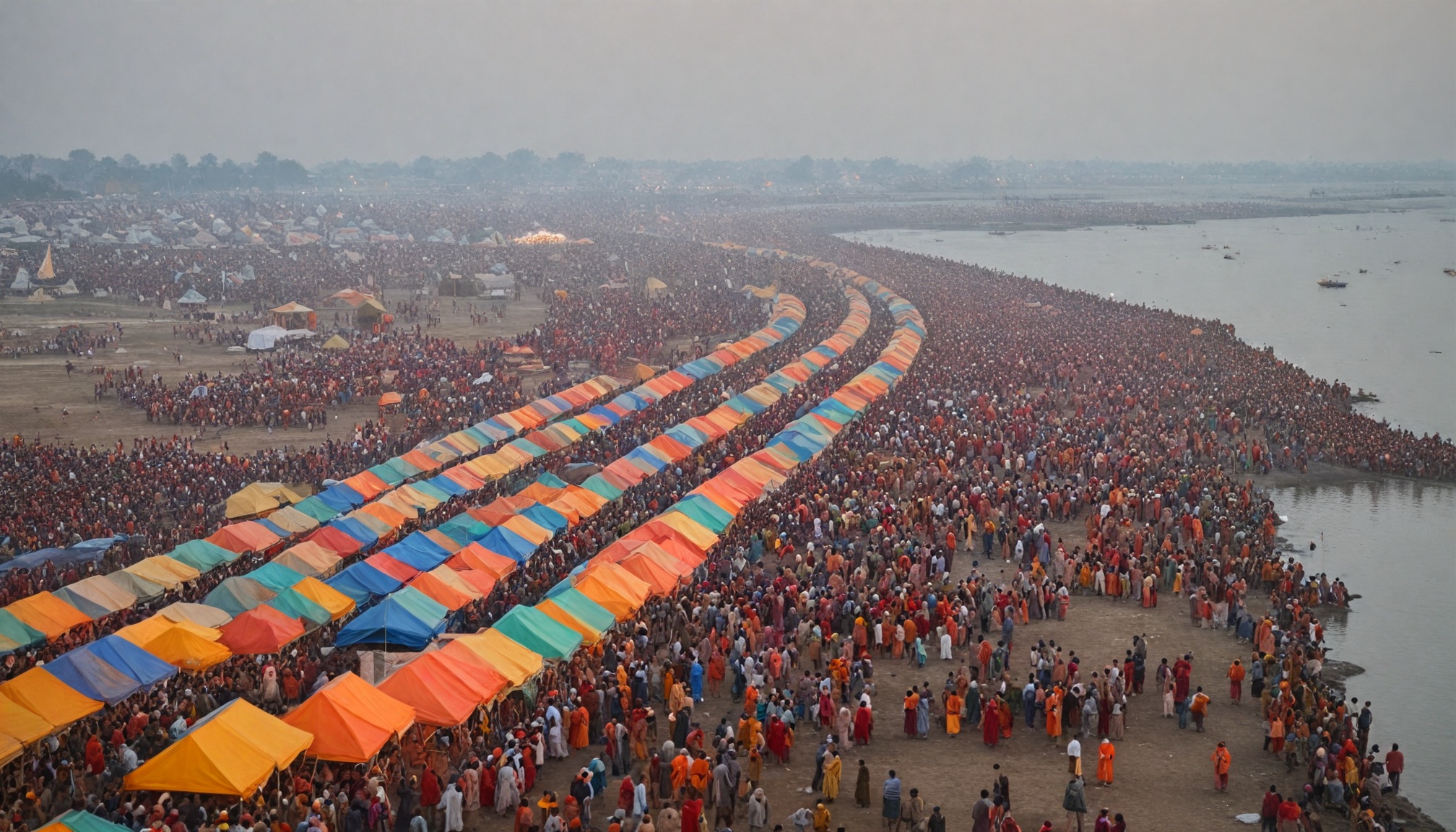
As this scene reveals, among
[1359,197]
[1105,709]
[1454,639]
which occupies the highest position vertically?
[1359,197]

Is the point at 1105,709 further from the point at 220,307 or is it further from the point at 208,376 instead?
the point at 220,307

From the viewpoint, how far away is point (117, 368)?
42.6 m

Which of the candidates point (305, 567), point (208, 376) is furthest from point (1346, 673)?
point (208, 376)

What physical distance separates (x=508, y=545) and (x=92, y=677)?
7583 millimetres

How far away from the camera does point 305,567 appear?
2080 centimetres

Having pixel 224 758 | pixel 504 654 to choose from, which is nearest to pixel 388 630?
pixel 504 654

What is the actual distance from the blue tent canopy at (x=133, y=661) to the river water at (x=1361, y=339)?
55.2ft

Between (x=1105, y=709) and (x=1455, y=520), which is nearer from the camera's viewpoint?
(x=1105, y=709)

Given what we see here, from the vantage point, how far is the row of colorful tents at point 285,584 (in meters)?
16.6

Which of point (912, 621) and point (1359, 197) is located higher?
point (1359, 197)

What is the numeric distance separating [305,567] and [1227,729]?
581 inches

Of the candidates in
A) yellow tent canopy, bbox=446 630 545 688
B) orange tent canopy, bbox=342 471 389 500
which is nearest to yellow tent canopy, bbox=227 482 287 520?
orange tent canopy, bbox=342 471 389 500

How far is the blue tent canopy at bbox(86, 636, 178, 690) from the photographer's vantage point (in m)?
15.9

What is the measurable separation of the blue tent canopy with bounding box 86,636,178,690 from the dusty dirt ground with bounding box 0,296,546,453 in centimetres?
1628
